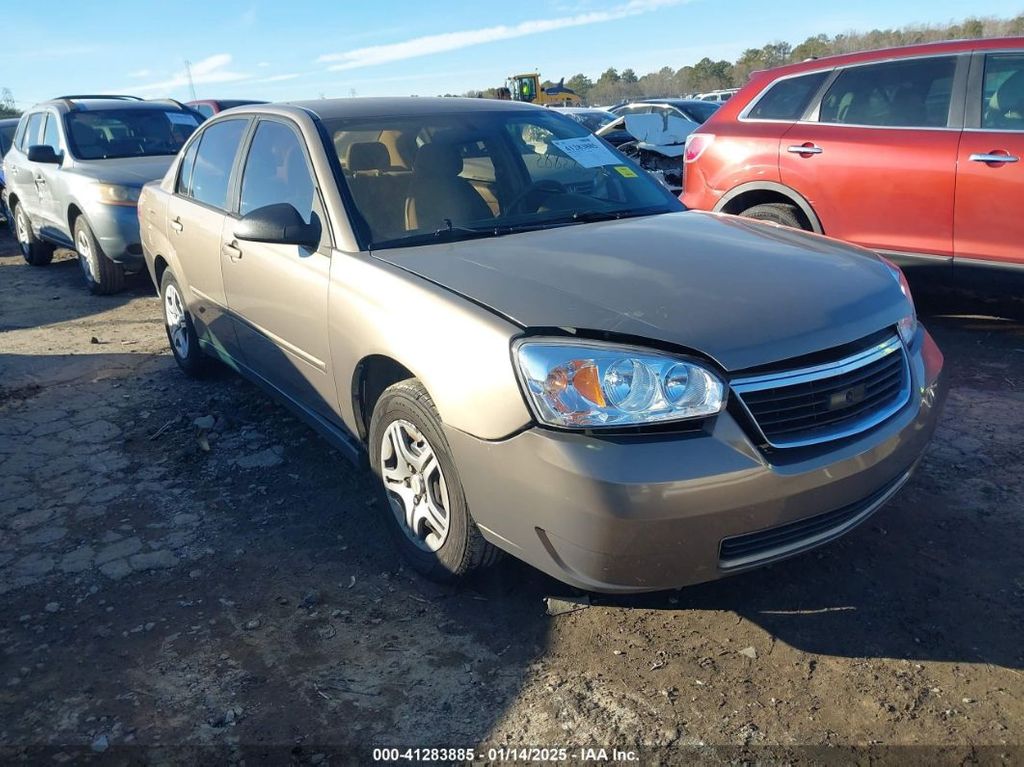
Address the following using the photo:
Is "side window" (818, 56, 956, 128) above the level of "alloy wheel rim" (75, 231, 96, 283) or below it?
above

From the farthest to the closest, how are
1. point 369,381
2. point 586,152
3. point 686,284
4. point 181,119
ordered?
point 181,119 < point 586,152 < point 369,381 < point 686,284

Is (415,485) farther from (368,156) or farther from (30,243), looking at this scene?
(30,243)

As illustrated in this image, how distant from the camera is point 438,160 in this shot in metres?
3.60

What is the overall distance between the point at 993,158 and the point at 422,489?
13.4 feet

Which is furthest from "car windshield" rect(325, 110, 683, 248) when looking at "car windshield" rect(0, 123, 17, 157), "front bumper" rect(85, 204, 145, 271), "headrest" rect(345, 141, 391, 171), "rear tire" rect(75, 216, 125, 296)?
"car windshield" rect(0, 123, 17, 157)

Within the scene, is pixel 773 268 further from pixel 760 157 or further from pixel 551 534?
pixel 760 157

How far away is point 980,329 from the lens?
556 centimetres

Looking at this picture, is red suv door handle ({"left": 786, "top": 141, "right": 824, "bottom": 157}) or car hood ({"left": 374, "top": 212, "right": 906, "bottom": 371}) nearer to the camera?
car hood ({"left": 374, "top": 212, "right": 906, "bottom": 371})

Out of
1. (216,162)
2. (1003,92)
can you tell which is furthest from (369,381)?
(1003,92)

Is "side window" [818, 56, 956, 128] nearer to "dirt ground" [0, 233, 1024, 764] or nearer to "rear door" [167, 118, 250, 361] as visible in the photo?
"dirt ground" [0, 233, 1024, 764]

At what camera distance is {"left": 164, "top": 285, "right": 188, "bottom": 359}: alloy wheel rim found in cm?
525

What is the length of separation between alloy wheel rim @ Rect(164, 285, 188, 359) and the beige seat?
7.72 feet

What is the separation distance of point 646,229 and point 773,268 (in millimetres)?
655

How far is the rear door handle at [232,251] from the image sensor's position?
13.3 feet
